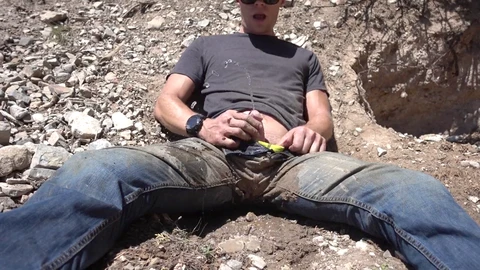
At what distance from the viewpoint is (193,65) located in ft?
9.49

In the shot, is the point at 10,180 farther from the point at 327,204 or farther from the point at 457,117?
the point at 457,117

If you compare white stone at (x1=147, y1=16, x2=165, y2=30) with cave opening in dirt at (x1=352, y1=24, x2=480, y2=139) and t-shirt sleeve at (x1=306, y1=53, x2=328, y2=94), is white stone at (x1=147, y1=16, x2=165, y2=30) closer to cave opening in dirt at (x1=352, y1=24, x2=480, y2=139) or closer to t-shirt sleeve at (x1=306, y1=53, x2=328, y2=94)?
t-shirt sleeve at (x1=306, y1=53, x2=328, y2=94)

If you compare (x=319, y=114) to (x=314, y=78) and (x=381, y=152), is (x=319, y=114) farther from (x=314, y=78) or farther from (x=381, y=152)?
(x=381, y=152)

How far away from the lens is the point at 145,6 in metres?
3.77

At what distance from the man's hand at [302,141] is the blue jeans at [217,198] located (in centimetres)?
6

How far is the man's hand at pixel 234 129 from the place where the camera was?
2363mm

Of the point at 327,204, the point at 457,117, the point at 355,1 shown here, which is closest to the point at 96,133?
the point at 327,204

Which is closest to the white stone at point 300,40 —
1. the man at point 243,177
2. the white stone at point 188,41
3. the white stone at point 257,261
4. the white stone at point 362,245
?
the man at point 243,177

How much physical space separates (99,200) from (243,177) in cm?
73

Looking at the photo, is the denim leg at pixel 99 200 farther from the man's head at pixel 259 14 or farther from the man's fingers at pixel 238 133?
the man's head at pixel 259 14

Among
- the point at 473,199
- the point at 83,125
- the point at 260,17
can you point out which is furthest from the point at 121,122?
the point at 473,199

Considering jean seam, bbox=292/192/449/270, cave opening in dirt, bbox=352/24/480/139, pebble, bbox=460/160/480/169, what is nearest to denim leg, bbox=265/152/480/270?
jean seam, bbox=292/192/449/270

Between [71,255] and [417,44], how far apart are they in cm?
300

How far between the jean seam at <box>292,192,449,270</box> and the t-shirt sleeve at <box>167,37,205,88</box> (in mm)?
957
